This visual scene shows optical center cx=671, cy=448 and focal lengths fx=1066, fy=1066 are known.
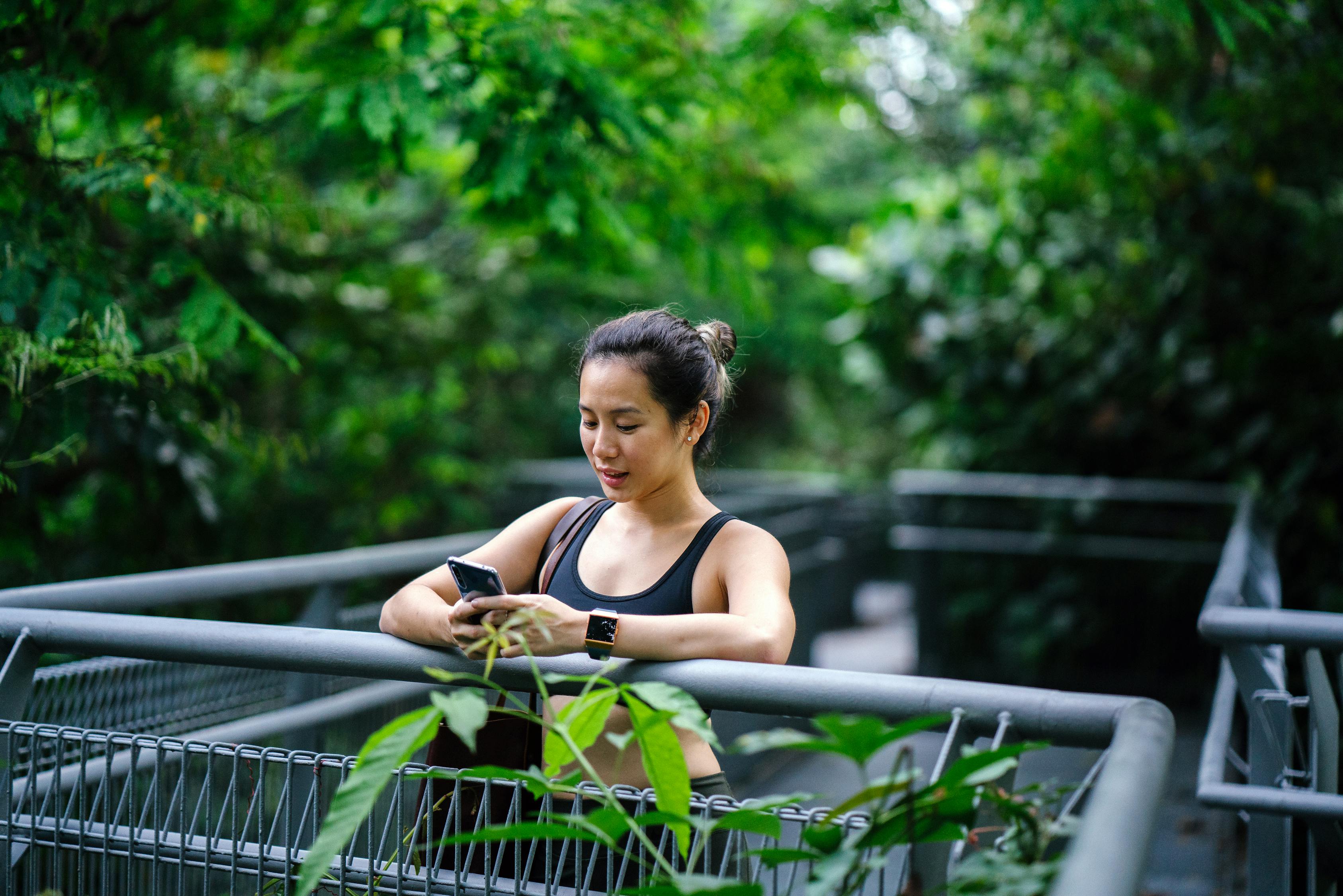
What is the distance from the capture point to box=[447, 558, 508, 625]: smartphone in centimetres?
174

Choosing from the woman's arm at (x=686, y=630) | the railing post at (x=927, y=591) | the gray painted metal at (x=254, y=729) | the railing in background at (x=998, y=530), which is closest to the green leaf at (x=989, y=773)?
the woman's arm at (x=686, y=630)

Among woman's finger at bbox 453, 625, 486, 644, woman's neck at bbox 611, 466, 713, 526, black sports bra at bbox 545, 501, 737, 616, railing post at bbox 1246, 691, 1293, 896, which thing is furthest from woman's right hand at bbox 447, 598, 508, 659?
railing post at bbox 1246, 691, 1293, 896

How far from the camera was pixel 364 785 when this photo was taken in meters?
1.24

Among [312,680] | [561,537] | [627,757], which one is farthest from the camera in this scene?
[312,680]

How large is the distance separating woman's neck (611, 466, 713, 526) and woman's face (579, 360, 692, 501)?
0.25 ft

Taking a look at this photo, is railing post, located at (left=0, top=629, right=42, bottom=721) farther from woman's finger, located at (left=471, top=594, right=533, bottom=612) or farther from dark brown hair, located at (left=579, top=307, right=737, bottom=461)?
dark brown hair, located at (left=579, top=307, right=737, bottom=461)

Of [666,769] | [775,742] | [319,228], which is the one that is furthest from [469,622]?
[319,228]

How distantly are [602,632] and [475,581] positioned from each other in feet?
0.75

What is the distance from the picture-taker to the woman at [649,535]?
210 centimetres

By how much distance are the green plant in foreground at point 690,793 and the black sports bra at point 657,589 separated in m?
0.75

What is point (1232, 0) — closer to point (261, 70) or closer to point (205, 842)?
point (205, 842)

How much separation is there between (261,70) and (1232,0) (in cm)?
523

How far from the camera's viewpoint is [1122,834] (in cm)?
98

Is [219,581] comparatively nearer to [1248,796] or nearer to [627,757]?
[627,757]
